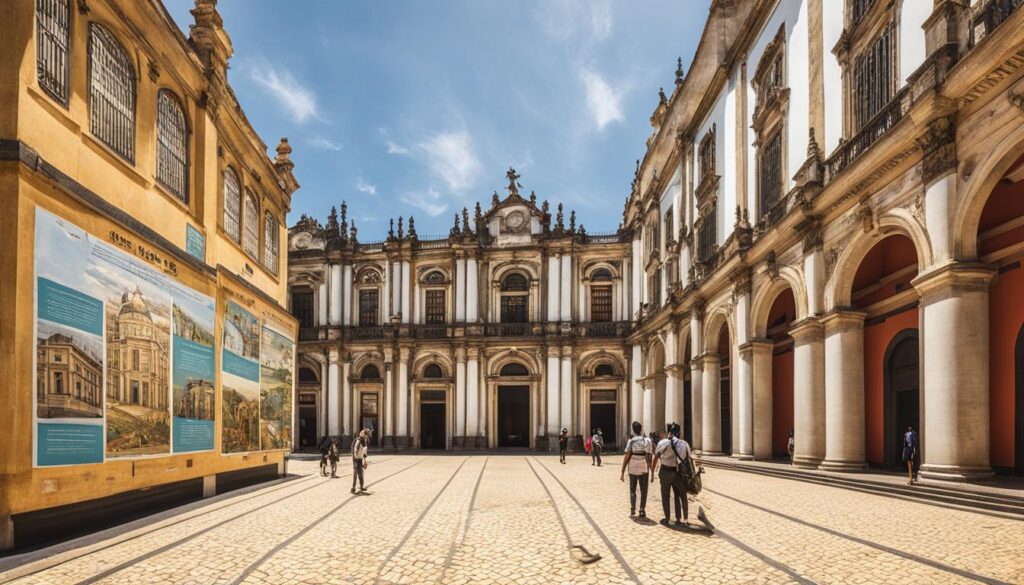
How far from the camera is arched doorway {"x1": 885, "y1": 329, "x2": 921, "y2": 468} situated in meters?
16.4

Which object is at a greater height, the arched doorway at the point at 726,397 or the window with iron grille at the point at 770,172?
the window with iron grille at the point at 770,172

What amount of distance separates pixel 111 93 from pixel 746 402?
1811 centimetres

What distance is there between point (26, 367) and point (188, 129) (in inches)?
285

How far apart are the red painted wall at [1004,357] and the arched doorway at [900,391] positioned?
228 cm

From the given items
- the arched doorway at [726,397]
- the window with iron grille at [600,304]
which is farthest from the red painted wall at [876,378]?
the window with iron grille at [600,304]

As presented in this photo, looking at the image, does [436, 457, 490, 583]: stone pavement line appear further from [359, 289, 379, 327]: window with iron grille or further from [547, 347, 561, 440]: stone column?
[359, 289, 379, 327]: window with iron grille

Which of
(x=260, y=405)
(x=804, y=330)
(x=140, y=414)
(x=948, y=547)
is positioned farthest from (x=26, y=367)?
(x=804, y=330)

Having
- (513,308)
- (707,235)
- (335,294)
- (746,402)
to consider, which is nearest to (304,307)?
(335,294)

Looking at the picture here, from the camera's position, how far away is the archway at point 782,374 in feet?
75.3

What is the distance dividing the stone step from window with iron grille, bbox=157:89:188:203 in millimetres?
14680

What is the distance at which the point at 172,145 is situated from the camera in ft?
44.5

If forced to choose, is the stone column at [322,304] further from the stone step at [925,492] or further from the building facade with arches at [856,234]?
the stone step at [925,492]

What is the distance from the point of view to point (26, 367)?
333 inches

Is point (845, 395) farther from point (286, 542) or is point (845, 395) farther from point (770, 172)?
point (286, 542)
